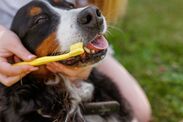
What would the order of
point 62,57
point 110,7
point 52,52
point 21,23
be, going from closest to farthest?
1. point 62,57
2. point 52,52
3. point 21,23
4. point 110,7

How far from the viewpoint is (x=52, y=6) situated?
9.12 ft

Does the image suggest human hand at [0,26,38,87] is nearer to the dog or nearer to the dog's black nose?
the dog

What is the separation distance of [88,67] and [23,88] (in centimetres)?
34

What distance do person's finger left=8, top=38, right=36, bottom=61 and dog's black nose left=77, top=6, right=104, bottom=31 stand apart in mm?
280

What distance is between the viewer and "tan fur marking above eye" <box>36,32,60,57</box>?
105 inches

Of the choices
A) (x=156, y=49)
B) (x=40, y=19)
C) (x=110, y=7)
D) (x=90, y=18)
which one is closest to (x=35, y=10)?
(x=40, y=19)

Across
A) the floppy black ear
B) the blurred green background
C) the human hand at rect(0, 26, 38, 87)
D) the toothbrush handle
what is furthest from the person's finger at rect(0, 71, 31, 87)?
the blurred green background

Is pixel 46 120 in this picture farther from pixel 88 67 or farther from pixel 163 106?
pixel 163 106

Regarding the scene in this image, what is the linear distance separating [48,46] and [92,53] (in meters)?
0.22

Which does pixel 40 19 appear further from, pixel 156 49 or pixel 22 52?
pixel 156 49

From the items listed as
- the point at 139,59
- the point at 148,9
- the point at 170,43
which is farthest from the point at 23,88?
the point at 148,9

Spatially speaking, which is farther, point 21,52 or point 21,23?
point 21,23

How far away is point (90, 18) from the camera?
261 centimetres

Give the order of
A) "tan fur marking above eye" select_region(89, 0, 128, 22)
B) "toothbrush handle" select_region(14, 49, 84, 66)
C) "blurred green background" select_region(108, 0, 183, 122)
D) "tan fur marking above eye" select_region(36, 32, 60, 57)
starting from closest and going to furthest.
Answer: "toothbrush handle" select_region(14, 49, 84, 66) < "tan fur marking above eye" select_region(36, 32, 60, 57) < "tan fur marking above eye" select_region(89, 0, 128, 22) < "blurred green background" select_region(108, 0, 183, 122)
